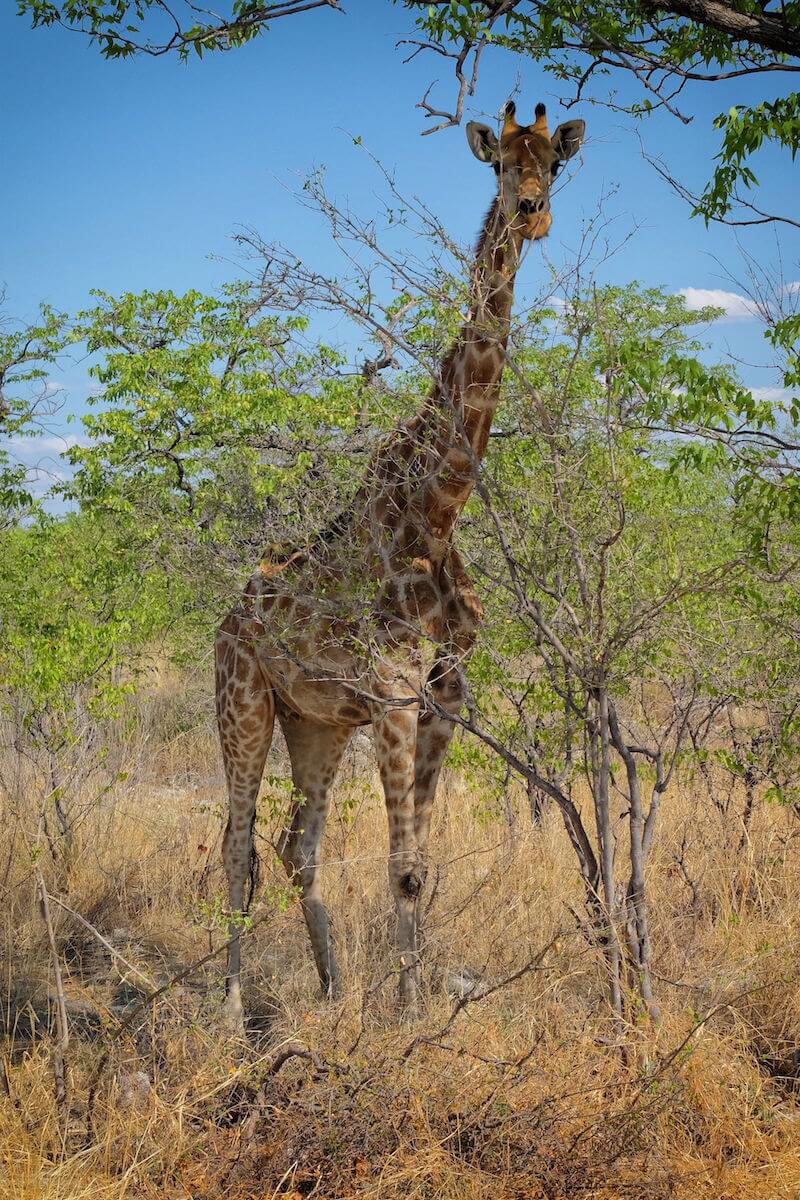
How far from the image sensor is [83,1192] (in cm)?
363

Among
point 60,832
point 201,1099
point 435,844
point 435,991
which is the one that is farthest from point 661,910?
point 60,832

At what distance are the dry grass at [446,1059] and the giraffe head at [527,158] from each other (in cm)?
289

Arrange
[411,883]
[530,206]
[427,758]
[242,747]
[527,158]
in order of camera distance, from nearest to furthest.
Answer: [530,206] < [527,158] < [411,883] < [427,758] < [242,747]

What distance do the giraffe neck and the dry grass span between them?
1711mm

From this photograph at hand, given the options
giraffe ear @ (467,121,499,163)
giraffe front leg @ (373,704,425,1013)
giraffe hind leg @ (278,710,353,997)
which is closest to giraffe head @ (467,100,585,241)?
giraffe ear @ (467,121,499,163)

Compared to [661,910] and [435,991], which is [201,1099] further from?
[661,910]

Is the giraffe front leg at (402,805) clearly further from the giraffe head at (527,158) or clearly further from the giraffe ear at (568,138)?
the giraffe ear at (568,138)

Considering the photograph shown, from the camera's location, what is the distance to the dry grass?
379 cm

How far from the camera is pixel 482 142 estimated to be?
5.32 metres

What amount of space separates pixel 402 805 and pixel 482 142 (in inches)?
123

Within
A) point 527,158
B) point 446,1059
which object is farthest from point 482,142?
point 446,1059

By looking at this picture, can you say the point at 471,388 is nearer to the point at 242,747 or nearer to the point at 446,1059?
the point at 242,747

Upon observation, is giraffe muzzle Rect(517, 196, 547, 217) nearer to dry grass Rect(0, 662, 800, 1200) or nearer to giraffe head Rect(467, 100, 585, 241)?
giraffe head Rect(467, 100, 585, 241)

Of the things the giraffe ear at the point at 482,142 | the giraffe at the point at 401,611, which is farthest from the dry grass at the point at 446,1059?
the giraffe ear at the point at 482,142
